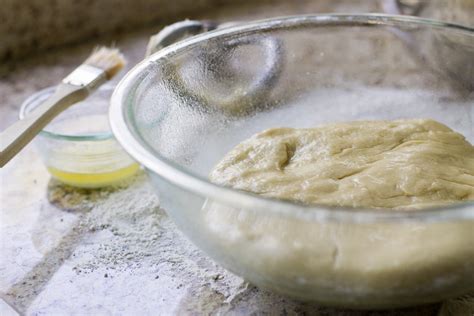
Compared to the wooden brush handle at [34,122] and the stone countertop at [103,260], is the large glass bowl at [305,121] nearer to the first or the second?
the stone countertop at [103,260]

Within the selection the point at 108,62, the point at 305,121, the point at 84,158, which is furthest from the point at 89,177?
the point at 305,121

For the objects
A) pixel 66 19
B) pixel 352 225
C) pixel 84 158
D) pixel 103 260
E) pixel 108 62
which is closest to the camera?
pixel 352 225

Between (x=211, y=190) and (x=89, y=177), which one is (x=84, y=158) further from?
(x=211, y=190)

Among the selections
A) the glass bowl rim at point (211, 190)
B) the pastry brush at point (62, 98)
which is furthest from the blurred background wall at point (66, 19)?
the glass bowl rim at point (211, 190)

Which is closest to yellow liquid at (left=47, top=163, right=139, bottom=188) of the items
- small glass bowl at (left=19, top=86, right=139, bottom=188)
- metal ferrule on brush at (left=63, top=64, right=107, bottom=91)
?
small glass bowl at (left=19, top=86, right=139, bottom=188)

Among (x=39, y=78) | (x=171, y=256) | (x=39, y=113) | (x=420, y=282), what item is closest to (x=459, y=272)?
(x=420, y=282)

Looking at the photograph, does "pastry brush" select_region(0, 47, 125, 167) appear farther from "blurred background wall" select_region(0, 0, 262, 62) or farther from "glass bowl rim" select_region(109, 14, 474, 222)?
"blurred background wall" select_region(0, 0, 262, 62)
